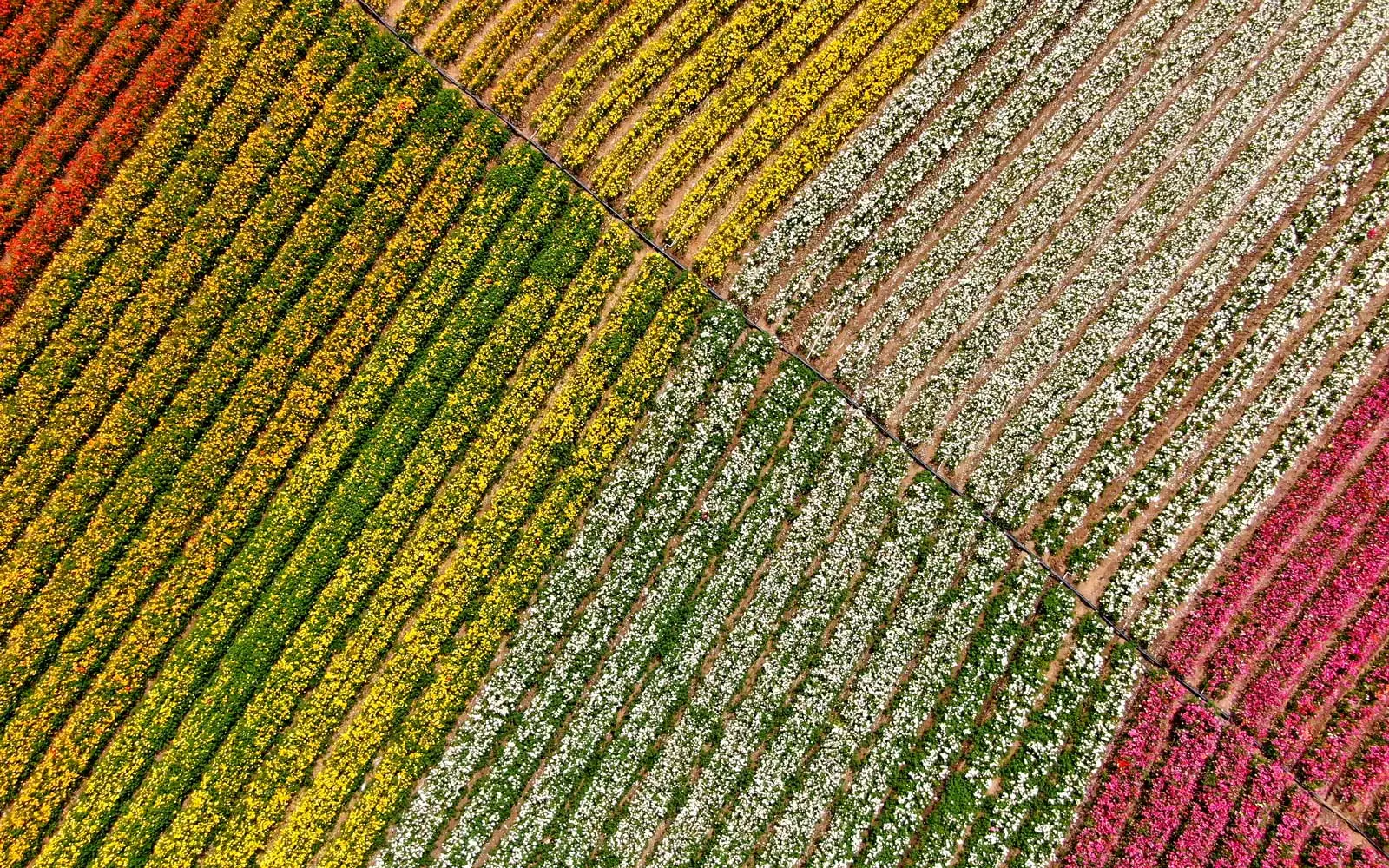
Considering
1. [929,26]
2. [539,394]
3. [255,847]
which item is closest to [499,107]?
[539,394]

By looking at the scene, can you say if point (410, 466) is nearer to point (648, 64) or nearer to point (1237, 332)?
point (648, 64)

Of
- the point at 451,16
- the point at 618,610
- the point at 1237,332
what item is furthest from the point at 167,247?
the point at 1237,332

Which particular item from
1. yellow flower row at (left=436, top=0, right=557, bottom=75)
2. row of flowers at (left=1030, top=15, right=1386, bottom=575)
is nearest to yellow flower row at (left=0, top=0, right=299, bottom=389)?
yellow flower row at (left=436, top=0, right=557, bottom=75)

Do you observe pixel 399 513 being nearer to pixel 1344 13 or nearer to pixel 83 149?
pixel 83 149

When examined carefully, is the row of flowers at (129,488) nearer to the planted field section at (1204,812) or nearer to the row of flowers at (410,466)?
the row of flowers at (410,466)

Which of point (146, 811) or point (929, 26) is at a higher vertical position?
point (929, 26)

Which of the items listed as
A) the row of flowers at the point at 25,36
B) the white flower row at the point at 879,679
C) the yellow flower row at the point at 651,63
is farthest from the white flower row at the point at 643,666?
the row of flowers at the point at 25,36
